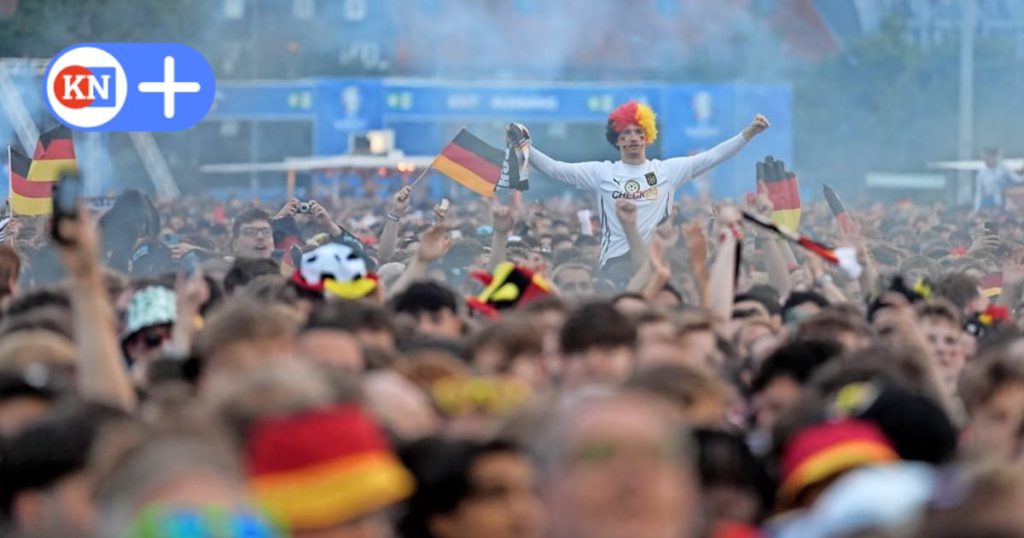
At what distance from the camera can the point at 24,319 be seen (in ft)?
26.4

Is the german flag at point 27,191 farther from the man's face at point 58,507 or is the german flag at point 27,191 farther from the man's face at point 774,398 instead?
the man's face at point 58,507

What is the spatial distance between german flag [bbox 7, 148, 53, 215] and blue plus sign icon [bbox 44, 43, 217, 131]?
5.75 ft

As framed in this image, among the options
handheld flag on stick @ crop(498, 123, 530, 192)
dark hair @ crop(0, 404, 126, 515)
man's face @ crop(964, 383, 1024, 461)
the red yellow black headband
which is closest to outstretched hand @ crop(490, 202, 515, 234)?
the red yellow black headband

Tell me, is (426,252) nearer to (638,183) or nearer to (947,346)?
(947,346)

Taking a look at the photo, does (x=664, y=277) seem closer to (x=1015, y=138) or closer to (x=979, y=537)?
(x=979, y=537)

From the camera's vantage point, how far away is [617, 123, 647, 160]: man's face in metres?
13.8

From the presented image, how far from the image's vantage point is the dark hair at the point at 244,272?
37.2 feet

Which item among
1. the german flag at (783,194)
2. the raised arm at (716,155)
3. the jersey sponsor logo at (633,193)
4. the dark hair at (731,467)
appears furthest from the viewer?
the german flag at (783,194)

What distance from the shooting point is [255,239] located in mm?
15602

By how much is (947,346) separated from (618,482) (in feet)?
18.4

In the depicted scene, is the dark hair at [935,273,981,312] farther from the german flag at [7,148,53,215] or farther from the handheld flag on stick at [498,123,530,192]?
the german flag at [7,148,53,215]

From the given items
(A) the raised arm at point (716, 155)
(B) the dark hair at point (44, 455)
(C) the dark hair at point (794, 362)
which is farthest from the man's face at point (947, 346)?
(B) the dark hair at point (44, 455)

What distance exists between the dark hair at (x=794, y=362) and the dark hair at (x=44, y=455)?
8.25 ft

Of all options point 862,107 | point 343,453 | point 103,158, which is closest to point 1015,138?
point 862,107
